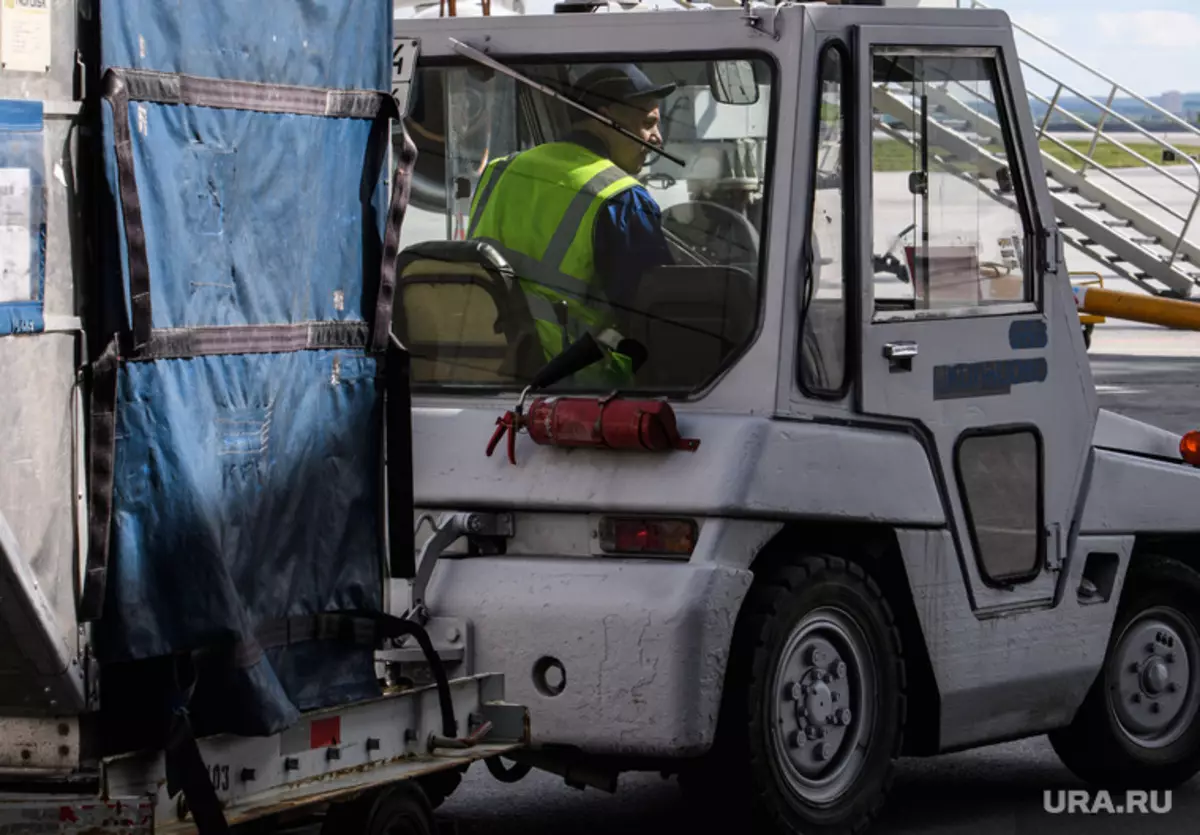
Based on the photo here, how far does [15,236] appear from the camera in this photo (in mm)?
4586

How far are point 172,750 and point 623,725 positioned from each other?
181 cm

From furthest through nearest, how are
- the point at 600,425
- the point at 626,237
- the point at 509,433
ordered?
the point at 626,237 → the point at 509,433 → the point at 600,425

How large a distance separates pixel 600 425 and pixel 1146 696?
2666mm

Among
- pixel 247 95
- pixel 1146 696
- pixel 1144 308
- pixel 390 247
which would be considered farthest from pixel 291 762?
pixel 1144 308

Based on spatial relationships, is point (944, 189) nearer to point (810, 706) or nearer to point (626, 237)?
point (626, 237)

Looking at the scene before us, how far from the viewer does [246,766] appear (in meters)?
5.23

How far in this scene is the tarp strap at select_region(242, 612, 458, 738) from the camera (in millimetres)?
5375

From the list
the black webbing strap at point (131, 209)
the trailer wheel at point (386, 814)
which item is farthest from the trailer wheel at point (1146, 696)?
the black webbing strap at point (131, 209)

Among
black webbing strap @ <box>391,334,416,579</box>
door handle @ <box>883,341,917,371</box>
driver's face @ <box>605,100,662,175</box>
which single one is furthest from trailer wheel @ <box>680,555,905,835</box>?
black webbing strap @ <box>391,334,416,579</box>

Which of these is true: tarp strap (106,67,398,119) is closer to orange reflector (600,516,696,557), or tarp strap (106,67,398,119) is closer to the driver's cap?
Answer: orange reflector (600,516,696,557)

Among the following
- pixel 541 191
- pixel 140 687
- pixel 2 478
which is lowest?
pixel 140 687

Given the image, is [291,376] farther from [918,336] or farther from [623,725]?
[918,336]

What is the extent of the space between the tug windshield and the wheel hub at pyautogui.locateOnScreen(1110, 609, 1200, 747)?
2.19 metres

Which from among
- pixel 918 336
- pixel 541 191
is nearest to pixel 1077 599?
pixel 918 336
